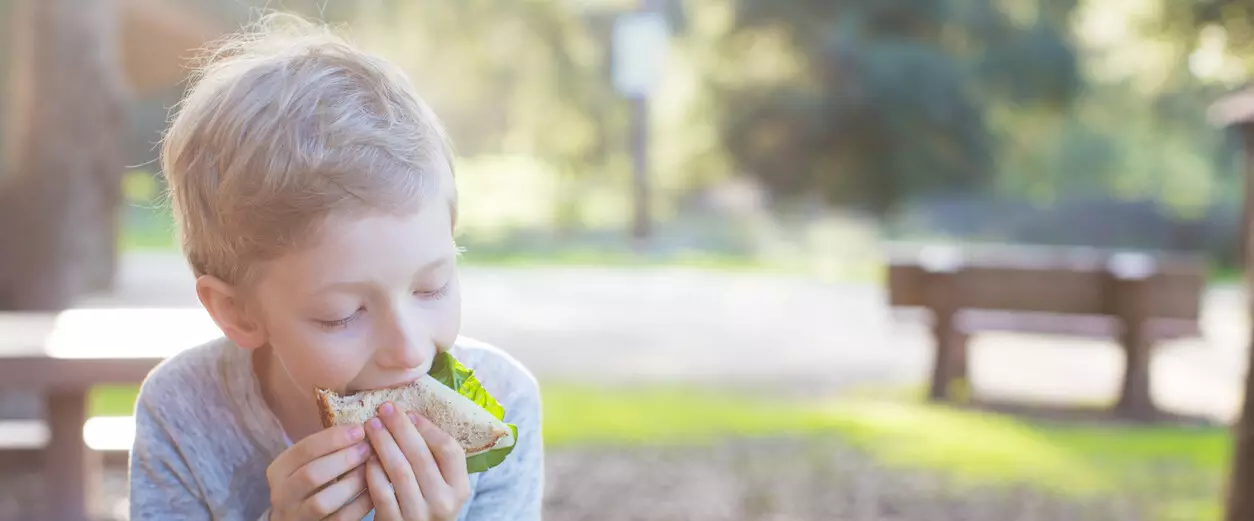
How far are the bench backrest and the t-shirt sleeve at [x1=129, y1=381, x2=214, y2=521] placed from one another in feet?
19.9

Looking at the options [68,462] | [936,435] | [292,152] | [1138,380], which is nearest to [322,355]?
[292,152]

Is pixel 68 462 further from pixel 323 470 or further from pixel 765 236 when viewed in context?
pixel 765 236

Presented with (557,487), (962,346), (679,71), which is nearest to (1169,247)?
(679,71)

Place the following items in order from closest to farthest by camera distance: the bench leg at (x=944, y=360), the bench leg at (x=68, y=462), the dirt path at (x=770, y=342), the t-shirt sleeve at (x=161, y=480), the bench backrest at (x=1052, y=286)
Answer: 1. the t-shirt sleeve at (x=161, y=480)
2. the bench leg at (x=68, y=462)
3. the bench backrest at (x=1052, y=286)
4. the bench leg at (x=944, y=360)
5. the dirt path at (x=770, y=342)

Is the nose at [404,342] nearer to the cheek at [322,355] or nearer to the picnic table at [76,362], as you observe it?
the cheek at [322,355]

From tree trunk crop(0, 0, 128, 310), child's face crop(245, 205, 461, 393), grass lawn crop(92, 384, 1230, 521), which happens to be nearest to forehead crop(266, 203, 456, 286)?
child's face crop(245, 205, 461, 393)

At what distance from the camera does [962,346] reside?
285 inches

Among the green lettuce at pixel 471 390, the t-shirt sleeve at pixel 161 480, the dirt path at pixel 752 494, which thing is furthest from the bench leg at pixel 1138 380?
the t-shirt sleeve at pixel 161 480

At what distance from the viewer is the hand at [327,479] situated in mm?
1403

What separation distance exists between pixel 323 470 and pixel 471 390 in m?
0.25

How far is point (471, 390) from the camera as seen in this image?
62.1 inches

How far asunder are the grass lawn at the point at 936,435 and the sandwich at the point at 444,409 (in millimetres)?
4078

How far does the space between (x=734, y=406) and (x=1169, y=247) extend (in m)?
17.2

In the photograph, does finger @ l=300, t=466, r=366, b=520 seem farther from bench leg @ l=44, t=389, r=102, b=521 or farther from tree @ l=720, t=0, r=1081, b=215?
tree @ l=720, t=0, r=1081, b=215
